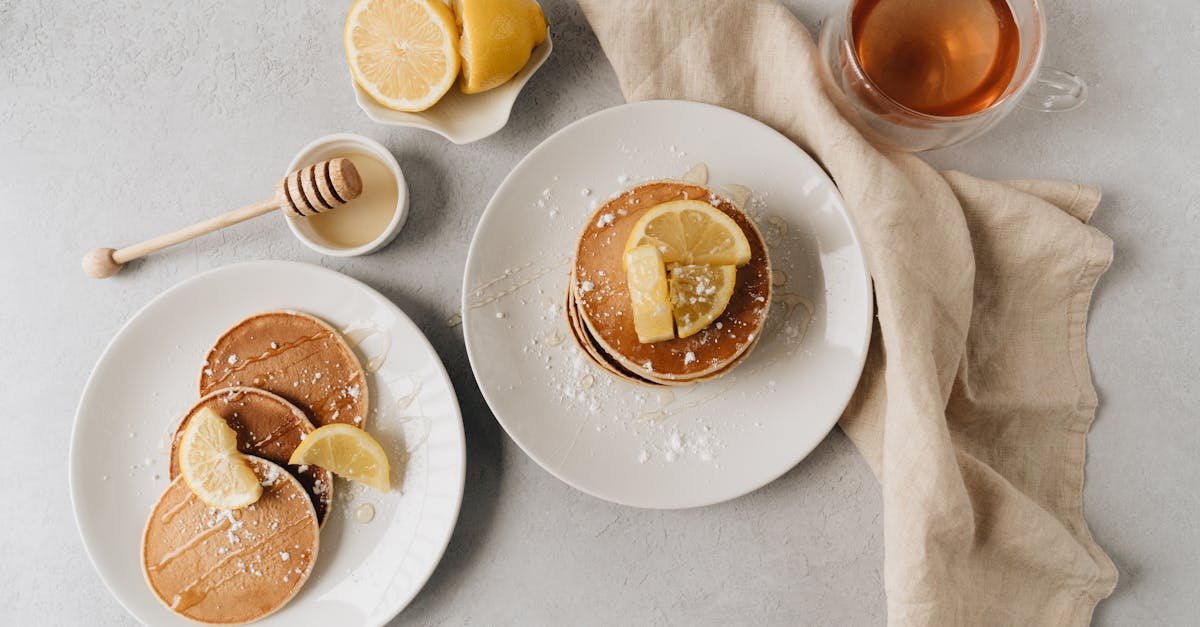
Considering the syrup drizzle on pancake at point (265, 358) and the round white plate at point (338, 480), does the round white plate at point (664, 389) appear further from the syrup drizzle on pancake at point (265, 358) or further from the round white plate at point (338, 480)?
the syrup drizzle on pancake at point (265, 358)

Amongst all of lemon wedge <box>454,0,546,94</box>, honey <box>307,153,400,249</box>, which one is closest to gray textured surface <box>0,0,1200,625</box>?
honey <box>307,153,400,249</box>

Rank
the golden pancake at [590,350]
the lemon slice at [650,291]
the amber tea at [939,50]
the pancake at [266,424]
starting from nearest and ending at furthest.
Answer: the lemon slice at [650,291] → the amber tea at [939,50] → the golden pancake at [590,350] → the pancake at [266,424]

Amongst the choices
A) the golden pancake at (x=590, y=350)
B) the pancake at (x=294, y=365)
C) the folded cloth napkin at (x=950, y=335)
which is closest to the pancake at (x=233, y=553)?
the pancake at (x=294, y=365)

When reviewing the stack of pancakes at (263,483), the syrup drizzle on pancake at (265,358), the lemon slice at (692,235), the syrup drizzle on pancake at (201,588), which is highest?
the lemon slice at (692,235)

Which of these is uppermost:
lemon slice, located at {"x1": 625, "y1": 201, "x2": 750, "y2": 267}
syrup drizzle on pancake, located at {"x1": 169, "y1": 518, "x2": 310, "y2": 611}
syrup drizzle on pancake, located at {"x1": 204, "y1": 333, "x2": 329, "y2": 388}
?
lemon slice, located at {"x1": 625, "y1": 201, "x2": 750, "y2": 267}

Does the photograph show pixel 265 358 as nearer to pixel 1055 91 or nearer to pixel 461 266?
pixel 461 266

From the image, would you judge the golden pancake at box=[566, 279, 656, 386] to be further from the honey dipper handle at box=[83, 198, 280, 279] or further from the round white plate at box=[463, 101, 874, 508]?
the honey dipper handle at box=[83, 198, 280, 279]

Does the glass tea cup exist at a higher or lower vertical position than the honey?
higher
